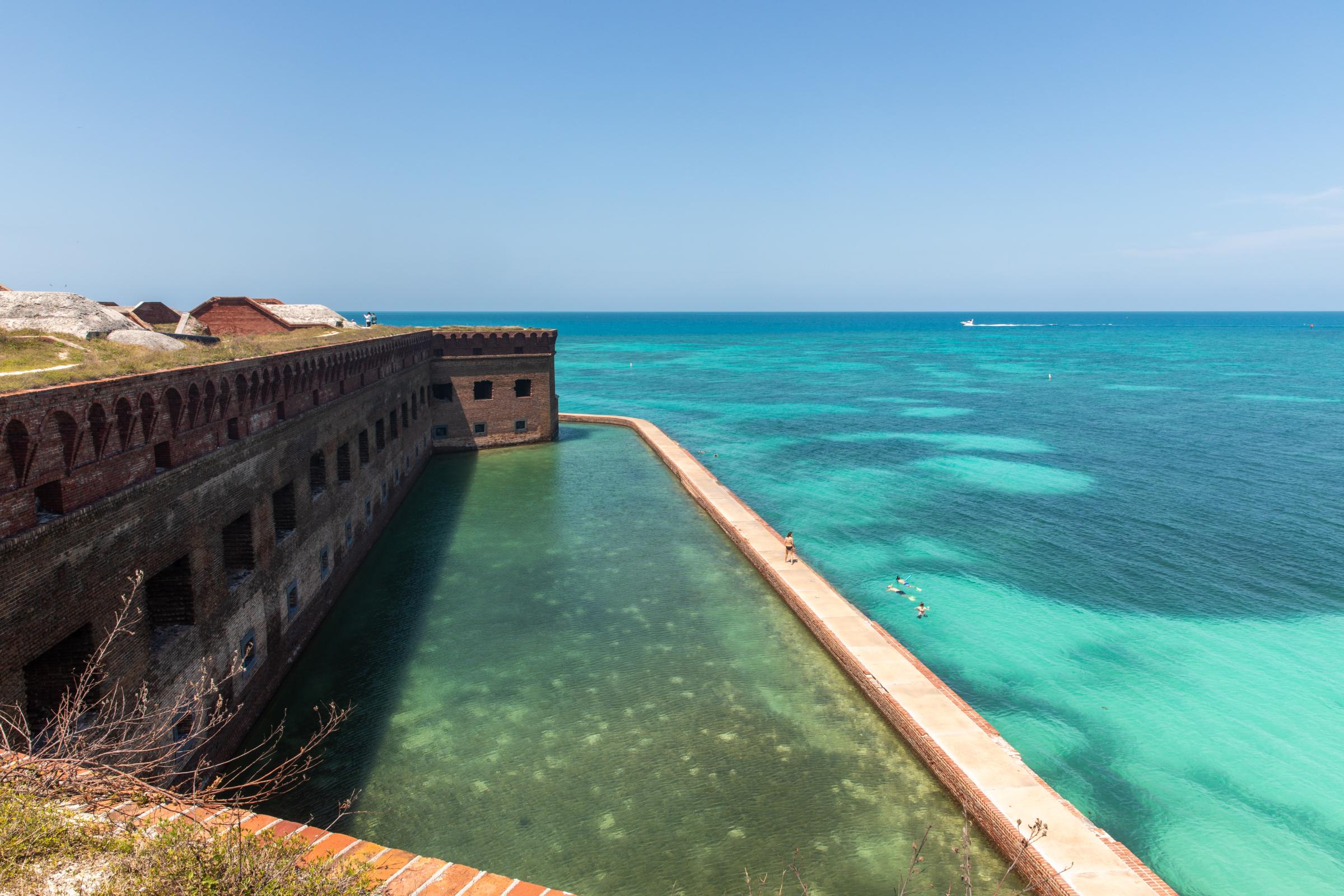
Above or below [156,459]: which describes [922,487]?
below

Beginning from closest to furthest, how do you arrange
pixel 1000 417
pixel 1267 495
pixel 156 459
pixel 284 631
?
pixel 156 459 < pixel 284 631 < pixel 1267 495 < pixel 1000 417

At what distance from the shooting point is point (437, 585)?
18.6 metres

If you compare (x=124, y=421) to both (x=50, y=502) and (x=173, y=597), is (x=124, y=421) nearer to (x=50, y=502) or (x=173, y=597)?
(x=50, y=502)

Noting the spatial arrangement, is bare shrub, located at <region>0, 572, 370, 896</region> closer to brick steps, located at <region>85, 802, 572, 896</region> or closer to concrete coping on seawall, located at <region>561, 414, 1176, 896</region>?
brick steps, located at <region>85, 802, 572, 896</region>

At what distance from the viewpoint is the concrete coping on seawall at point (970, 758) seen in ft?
28.6

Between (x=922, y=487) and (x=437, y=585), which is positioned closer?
(x=437, y=585)

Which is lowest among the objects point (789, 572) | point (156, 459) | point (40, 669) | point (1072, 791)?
point (1072, 791)

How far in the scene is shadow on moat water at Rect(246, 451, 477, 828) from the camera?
1098 centimetres

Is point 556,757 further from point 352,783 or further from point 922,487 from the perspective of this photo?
point 922,487

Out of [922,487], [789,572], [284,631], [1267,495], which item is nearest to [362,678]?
[284,631]

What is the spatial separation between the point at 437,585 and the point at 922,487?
70.4 feet

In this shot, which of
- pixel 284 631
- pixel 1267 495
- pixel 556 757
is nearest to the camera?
pixel 556 757

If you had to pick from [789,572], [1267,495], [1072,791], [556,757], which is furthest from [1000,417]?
[556,757]

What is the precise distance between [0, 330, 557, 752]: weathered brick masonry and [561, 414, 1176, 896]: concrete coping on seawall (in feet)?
35.5
